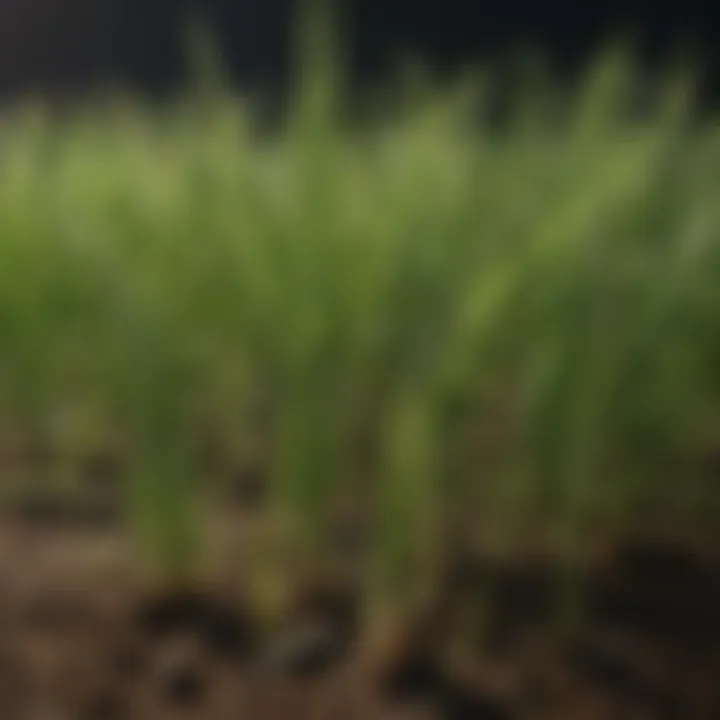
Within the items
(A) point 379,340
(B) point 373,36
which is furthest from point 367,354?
(B) point 373,36

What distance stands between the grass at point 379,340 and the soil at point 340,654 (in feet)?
0.07

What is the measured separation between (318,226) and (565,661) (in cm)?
21

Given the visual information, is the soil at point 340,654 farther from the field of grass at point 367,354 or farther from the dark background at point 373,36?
the dark background at point 373,36

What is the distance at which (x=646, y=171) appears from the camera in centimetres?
67

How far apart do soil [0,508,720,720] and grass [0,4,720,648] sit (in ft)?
0.07

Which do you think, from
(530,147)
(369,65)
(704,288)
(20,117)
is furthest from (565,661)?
(369,65)

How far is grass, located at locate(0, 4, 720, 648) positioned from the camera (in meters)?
0.57

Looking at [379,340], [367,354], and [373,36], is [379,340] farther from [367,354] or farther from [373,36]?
[373,36]

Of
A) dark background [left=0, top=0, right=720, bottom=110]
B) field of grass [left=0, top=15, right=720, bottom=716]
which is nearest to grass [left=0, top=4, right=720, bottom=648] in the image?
field of grass [left=0, top=15, right=720, bottom=716]

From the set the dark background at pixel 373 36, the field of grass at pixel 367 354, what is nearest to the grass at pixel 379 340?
the field of grass at pixel 367 354

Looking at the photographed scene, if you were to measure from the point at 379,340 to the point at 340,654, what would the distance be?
0.13 m

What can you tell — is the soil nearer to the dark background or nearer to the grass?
the grass

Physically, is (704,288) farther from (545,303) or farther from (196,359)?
(196,359)

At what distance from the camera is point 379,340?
23.1 inches
